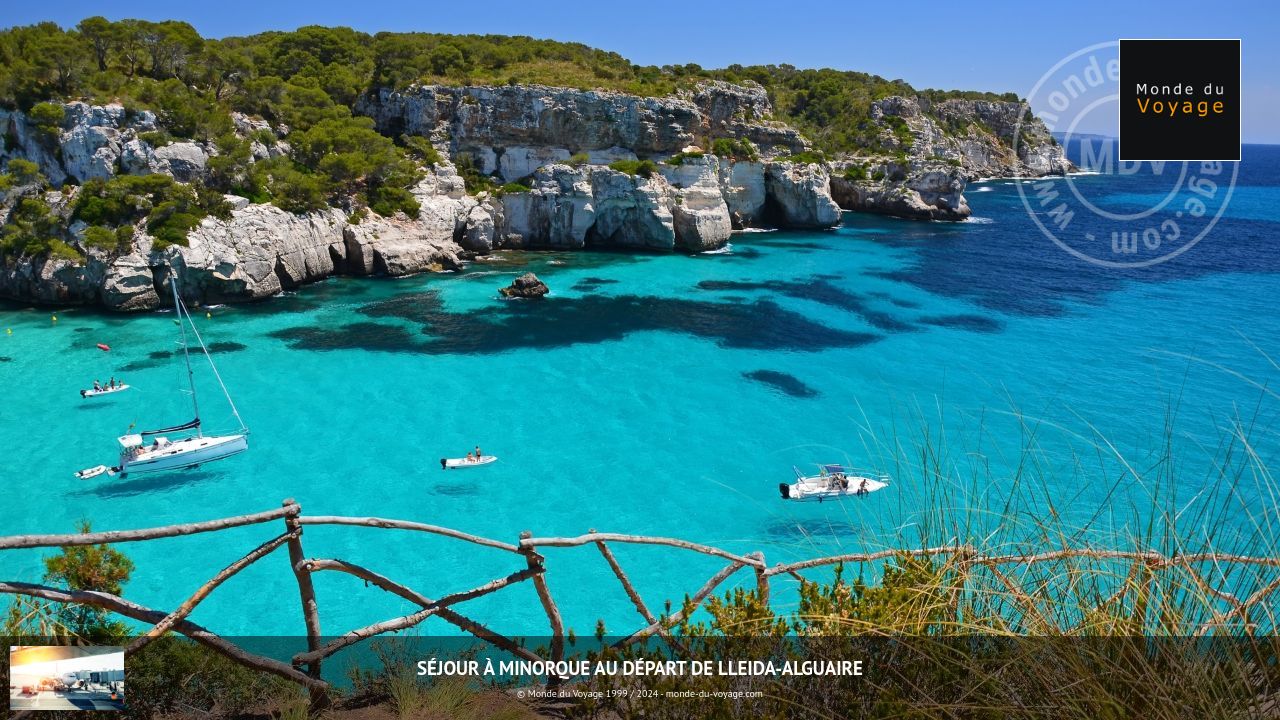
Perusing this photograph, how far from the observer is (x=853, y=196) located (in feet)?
206

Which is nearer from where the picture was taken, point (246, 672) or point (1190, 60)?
point (246, 672)

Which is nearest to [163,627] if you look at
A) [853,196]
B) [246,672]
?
[246,672]

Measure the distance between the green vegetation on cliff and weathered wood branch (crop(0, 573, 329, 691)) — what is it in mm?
38972

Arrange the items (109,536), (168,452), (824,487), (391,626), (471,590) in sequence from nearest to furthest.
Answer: (109,536) → (471,590) → (391,626) → (824,487) → (168,452)

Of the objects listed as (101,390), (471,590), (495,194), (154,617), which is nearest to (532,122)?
(495,194)

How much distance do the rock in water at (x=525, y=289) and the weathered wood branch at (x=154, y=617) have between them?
29.9 metres

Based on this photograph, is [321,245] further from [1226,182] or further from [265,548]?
[1226,182]

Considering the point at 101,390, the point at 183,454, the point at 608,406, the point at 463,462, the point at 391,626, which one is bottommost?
the point at 463,462

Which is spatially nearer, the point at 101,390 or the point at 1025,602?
the point at 1025,602

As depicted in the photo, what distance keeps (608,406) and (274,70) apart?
140 feet

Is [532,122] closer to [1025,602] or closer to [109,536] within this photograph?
[109,536]

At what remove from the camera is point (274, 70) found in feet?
164

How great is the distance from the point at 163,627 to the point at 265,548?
65 centimetres

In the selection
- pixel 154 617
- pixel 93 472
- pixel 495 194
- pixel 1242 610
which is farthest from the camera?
pixel 495 194
